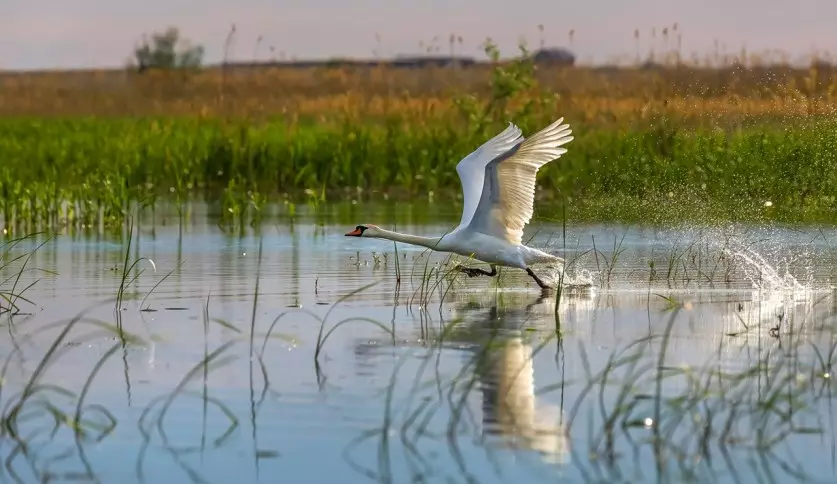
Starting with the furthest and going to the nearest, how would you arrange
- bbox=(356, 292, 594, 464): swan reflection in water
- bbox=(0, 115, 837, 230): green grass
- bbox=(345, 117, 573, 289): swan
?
bbox=(0, 115, 837, 230): green grass → bbox=(345, 117, 573, 289): swan → bbox=(356, 292, 594, 464): swan reflection in water

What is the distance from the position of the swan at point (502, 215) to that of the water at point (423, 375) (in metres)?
0.31

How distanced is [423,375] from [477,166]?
538cm

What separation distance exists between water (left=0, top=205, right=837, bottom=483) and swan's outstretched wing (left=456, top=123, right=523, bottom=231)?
26.1 inches

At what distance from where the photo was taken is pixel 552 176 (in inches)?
915

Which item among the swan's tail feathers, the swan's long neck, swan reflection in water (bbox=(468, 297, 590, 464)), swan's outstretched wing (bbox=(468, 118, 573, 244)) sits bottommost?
swan reflection in water (bbox=(468, 297, 590, 464))

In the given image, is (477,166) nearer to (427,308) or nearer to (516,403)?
(427,308)

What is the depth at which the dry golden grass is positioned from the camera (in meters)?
22.4

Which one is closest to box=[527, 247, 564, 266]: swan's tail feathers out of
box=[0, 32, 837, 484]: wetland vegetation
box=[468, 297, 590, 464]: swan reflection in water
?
box=[0, 32, 837, 484]: wetland vegetation

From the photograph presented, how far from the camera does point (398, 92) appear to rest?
61438 mm

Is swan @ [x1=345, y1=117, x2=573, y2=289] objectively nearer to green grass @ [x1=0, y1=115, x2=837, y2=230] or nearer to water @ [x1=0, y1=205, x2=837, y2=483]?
water @ [x1=0, y1=205, x2=837, y2=483]

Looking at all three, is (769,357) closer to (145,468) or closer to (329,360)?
(329,360)

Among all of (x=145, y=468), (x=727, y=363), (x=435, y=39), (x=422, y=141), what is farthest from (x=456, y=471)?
(x=435, y=39)

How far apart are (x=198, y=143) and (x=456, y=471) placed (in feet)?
64.5

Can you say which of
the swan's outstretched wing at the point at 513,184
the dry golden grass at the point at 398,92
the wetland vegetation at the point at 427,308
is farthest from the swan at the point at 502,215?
the dry golden grass at the point at 398,92
